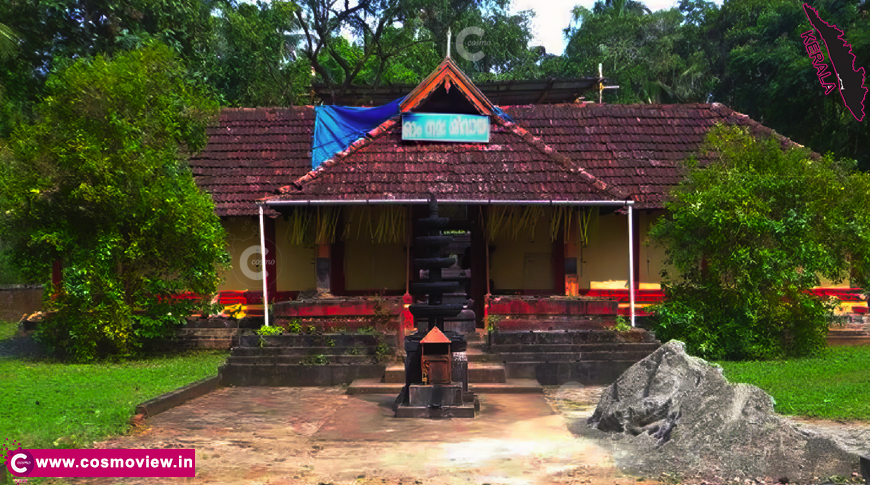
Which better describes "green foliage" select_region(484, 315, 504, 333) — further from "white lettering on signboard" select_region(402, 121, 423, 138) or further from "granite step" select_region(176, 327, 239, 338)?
"granite step" select_region(176, 327, 239, 338)

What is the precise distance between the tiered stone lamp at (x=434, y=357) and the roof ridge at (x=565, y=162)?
13.5 ft

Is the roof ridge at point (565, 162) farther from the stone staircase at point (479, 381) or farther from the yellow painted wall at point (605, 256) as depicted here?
the stone staircase at point (479, 381)

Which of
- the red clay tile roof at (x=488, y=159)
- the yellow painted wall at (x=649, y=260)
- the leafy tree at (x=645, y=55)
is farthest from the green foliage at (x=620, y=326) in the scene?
the leafy tree at (x=645, y=55)

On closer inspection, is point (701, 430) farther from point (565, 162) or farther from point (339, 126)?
point (339, 126)

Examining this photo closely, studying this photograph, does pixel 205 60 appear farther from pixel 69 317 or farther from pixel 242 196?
pixel 69 317

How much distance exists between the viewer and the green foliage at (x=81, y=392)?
6852 mm

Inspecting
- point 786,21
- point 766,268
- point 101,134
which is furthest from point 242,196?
point 786,21

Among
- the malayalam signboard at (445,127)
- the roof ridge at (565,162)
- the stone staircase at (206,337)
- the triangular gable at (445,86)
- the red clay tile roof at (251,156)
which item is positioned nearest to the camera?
the roof ridge at (565,162)

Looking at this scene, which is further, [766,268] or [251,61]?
[251,61]

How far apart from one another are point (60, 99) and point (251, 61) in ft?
37.2

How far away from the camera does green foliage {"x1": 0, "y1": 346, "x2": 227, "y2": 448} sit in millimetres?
6852

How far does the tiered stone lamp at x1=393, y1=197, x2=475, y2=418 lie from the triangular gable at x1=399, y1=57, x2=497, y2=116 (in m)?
4.11

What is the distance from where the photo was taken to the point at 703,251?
11.9 m

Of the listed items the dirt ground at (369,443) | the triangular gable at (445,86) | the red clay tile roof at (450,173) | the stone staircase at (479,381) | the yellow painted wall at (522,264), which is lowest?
the dirt ground at (369,443)
